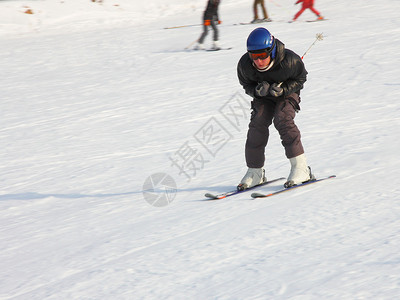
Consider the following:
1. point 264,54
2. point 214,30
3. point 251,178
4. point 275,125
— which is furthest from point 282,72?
point 214,30

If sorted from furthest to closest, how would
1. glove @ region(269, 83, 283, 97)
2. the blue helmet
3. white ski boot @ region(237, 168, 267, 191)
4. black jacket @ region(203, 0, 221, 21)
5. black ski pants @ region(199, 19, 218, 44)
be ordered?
1. black ski pants @ region(199, 19, 218, 44)
2. black jacket @ region(203, 0, 221, 21)
3. white ski boot @ region(237, 168, 267, 191)
4. glove @ region(269, 83, 283, 97)
5. the blue helmet

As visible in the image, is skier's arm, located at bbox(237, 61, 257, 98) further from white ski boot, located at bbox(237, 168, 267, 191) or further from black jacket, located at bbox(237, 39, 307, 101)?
white ski boot, located at bbox(237, 168, 267, 191)

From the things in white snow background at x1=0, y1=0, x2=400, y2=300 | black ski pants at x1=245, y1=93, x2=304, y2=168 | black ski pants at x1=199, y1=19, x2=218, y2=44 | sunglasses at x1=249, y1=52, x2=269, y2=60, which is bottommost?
white snow background at x1=0, y1=0, x2=400, y2=300

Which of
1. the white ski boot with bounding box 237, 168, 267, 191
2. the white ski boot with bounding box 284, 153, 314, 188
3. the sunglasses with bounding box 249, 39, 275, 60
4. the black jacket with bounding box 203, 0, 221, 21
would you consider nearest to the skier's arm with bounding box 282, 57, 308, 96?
the sunglasses with bounding box 249, 39, 275, 60

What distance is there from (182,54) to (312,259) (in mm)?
10512

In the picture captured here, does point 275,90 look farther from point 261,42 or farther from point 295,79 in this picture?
point 261,42

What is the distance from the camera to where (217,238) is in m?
3.91

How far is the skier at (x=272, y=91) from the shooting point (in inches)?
178

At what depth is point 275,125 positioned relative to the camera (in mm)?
4738

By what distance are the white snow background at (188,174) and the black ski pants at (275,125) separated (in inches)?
14.0

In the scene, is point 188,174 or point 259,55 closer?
point 259,55

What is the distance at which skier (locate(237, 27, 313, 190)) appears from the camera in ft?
14.8

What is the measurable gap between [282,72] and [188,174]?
197 cm

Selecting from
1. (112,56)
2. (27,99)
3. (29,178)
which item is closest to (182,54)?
(112,56)
